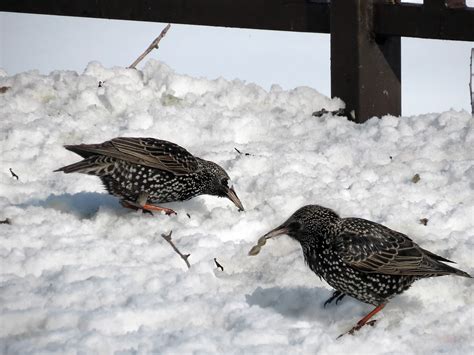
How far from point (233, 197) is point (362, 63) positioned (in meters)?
2.23

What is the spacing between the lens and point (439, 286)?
18.4ft

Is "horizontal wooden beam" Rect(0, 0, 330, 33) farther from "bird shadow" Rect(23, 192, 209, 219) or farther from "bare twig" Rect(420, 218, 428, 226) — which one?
"bare twig" Rect(420, 218, 428, 226)

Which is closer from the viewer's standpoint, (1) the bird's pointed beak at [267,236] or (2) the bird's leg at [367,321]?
(2) the bird's leg at [367,321]

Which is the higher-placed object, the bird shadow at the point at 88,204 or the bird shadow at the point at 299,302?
the bird shadow at the point at 88,204

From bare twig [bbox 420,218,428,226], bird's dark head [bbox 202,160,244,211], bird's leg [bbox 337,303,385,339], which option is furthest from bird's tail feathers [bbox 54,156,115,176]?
bird's leg [bbox 337,303,385,339]

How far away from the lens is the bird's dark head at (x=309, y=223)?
18.0 feet

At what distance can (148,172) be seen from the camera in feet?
21.9

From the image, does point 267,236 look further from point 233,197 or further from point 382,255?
point 233,197

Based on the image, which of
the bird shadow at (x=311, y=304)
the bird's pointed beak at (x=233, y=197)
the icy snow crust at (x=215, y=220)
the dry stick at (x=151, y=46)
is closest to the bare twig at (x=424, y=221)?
the icy snow crust at (x=215, y=220)

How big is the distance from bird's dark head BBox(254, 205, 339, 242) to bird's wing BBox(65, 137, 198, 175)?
1.30m

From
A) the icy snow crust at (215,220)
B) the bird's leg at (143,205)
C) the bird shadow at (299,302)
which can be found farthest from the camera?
the bird's leg at (143,205)

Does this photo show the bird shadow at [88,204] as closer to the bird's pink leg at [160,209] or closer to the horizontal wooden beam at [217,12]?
the bird's pink leg at [160,209]

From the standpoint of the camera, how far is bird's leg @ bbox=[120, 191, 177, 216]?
21.9 feet

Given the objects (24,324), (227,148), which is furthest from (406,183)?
(24,324)
